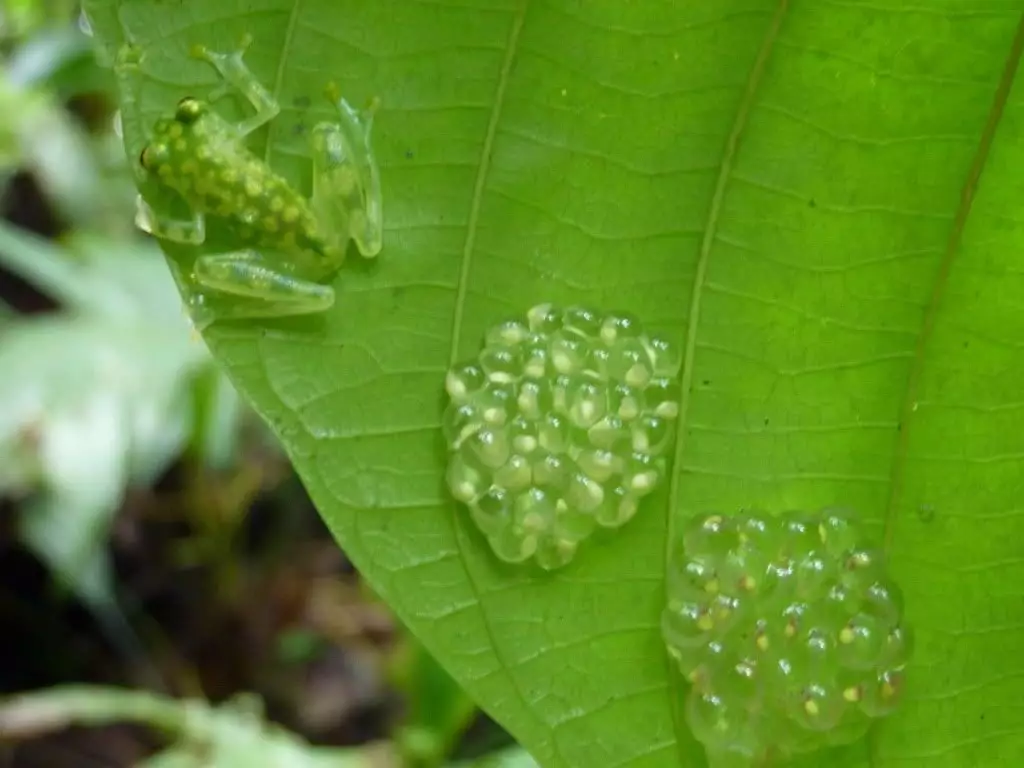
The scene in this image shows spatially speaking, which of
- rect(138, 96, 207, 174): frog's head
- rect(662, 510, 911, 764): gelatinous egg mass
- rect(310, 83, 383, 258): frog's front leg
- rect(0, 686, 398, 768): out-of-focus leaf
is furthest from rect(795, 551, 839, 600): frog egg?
rect(0, 686, 398, 768): out-of-focus leaf

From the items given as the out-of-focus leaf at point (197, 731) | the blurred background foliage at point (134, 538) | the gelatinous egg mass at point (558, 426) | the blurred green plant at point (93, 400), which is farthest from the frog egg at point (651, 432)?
the blurred green plant at point (93, 400)

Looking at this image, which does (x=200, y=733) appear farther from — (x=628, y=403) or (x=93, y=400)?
(x=628, y=403)

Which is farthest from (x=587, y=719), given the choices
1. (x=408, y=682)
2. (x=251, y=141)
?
(x=408, y=682)

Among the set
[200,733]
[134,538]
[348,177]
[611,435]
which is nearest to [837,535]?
[611,435]

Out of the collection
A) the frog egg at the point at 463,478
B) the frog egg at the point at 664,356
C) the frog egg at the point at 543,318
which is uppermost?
the frog egg at the point at 543,318

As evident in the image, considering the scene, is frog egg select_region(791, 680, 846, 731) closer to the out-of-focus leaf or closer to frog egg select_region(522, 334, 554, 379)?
frog egg select_region(522, 334, 554, 379)

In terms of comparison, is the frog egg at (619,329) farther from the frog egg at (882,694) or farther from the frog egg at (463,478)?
the frog egg at (882,694)
